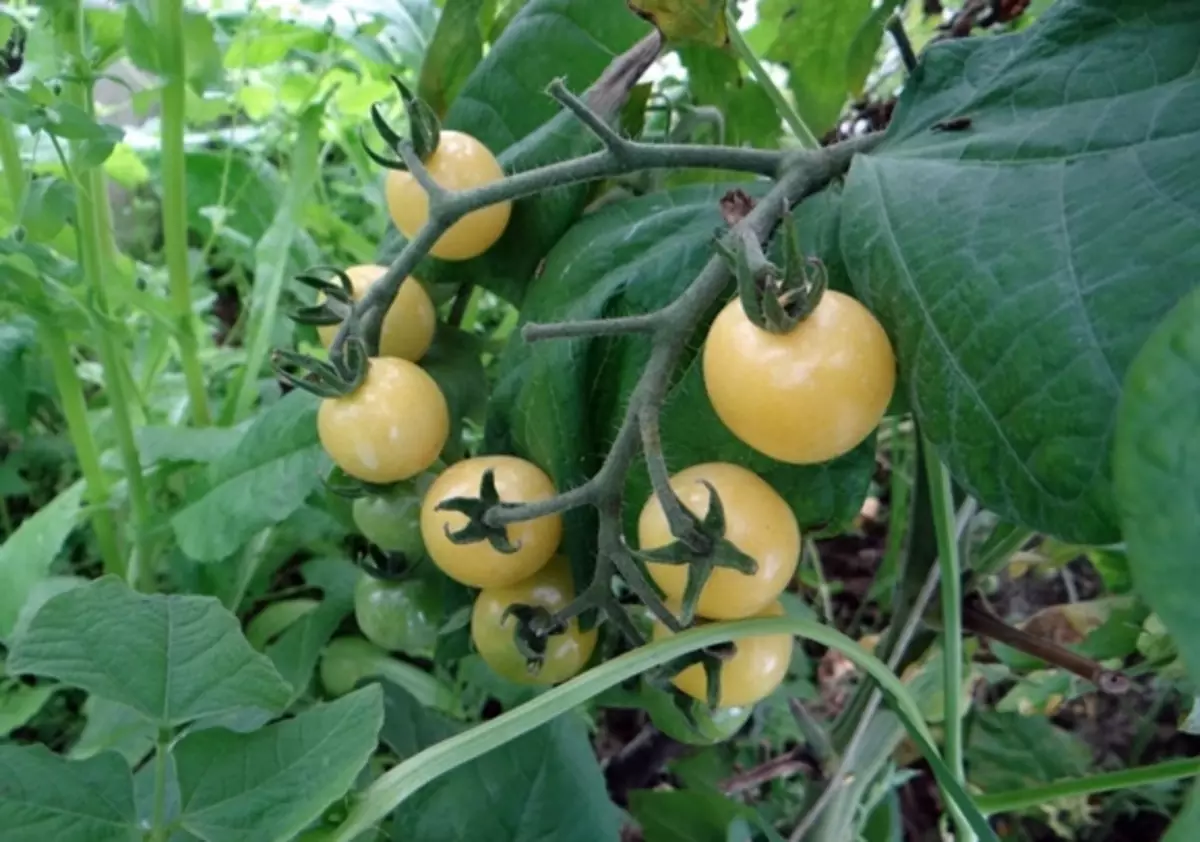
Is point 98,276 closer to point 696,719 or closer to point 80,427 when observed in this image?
point 80,427

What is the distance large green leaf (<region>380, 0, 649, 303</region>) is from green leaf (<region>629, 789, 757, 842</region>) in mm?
250

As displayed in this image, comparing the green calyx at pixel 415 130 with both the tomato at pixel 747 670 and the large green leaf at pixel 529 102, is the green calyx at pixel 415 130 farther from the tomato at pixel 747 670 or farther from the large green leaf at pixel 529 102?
the tomato at pixel 747 670

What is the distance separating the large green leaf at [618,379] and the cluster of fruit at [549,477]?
20mm

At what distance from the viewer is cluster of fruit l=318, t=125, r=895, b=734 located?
29cm

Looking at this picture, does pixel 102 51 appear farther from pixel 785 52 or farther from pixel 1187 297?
pixel 1187 297

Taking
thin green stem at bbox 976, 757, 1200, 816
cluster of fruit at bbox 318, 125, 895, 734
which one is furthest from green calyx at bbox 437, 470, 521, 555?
thin green stem at bbox 976, 757, 1200, 816

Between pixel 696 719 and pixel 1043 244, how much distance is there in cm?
23

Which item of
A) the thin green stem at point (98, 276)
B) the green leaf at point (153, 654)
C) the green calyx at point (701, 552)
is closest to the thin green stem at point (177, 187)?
the thin green stem at point (98, 276)

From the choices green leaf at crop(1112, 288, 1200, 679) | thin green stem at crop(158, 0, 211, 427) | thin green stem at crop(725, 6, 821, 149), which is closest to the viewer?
green leaf at crop(1112, 288, 1200, 679)

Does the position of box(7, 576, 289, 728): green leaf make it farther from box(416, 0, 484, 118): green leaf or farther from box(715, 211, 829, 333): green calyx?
box(416, 0, 484, 118): green leaf

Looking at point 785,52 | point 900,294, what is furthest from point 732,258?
point 785,52

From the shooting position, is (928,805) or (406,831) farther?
(928,805)

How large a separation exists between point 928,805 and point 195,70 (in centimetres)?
63

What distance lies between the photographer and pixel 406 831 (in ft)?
1.43
